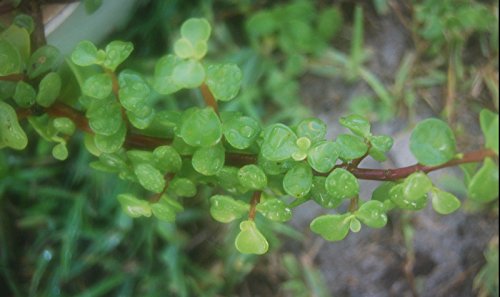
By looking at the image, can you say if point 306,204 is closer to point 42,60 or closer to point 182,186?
point 182,186

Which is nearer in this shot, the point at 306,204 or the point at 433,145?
the point at 433,145

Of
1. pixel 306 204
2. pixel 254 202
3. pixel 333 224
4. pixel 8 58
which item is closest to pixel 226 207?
pixel 254 202

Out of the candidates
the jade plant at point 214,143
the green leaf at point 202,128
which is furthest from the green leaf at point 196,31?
the green leaf at point 202,128

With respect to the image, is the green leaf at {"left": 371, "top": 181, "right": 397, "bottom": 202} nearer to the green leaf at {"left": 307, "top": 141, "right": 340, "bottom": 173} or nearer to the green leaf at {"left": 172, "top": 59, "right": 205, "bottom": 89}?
the green leaf at {"left": 307, "top": 141, "right": 340, "bottom": 173}

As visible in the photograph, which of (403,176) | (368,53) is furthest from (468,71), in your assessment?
(403,176)

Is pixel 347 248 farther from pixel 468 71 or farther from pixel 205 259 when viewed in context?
pixel 468 71

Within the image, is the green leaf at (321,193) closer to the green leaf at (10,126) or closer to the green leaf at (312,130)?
the green leaf at (312,130)
